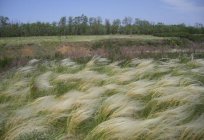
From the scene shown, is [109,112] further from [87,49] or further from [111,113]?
[87,49]

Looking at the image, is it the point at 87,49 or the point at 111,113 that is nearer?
the point at 111,113

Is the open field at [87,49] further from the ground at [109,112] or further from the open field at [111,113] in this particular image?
the open field at [111,113]

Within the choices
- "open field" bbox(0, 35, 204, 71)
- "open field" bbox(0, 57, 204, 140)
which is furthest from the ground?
"open field" bbox(0, 35, 204, 71)

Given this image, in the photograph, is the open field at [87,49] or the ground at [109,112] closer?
the ground at [109,112]

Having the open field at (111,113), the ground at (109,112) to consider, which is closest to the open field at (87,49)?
the ground at (109,112)

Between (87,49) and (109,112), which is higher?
(109,112)

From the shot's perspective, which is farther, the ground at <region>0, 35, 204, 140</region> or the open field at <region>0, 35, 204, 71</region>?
the open field at <region>0, 35, 204, 71</region>

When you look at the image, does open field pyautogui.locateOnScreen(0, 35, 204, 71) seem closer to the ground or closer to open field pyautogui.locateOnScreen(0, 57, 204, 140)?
the ground

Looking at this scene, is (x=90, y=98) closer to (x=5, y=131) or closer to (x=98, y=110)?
(x=98, y=110)

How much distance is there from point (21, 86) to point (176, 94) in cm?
323

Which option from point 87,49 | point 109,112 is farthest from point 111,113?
point 87,49

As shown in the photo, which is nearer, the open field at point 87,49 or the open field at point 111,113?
the open field at point 111,113

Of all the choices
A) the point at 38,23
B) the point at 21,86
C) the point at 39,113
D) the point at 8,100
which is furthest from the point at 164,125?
the point at 38,23

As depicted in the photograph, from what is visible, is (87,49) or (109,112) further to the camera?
(87,49)
